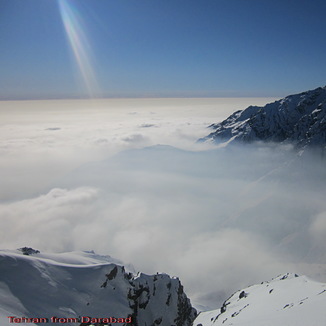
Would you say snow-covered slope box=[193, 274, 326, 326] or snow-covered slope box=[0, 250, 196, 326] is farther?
snow-covered slope box=[0, 250, 196, 326]

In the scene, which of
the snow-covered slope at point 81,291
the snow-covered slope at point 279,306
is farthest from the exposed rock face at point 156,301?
the snow-covered slope at point 279,306

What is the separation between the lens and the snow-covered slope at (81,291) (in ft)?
136

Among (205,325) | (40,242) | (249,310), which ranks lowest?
(40,242)

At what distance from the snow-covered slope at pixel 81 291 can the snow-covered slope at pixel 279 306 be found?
12.3m

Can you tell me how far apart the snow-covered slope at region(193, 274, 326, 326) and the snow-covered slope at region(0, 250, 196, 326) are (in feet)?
40.5

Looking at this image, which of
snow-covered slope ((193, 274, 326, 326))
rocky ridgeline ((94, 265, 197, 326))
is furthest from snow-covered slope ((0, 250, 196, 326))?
snow-covered slope ((193, 274, 326, 326))

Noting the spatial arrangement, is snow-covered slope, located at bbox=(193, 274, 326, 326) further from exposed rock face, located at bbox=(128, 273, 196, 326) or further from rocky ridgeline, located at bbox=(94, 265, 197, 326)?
rocky ridgeline, located at bbox=(94, 265, 197, 326)

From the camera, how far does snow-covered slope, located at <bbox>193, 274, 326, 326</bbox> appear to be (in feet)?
105

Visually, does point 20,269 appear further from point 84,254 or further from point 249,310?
point 249,310

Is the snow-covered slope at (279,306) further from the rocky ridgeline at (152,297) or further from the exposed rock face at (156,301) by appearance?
the rocky ridgeline at (152,297)

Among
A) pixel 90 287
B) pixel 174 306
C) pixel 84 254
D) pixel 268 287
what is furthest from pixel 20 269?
pixel 268 287

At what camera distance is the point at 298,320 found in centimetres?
3088

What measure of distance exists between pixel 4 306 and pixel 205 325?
1868 inches

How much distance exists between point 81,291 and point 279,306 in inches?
1592
